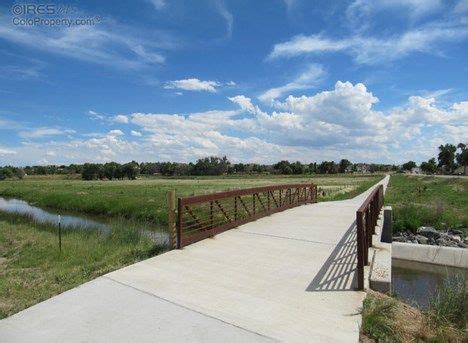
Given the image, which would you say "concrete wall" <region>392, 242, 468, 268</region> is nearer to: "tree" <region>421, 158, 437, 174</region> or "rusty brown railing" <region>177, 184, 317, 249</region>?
"rusty brown railing" <region>177, 184, 317, 249</region>

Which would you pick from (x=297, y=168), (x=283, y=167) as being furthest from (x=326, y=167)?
(x=283, y=167)

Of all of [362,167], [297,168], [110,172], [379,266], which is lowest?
[379,266]

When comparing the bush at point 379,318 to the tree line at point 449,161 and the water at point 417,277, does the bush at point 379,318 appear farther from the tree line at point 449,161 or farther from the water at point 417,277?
the tree line at point 449,161

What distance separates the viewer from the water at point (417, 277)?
1155cm

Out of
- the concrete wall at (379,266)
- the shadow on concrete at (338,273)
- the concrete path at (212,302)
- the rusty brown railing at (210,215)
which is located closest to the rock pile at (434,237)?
the rusty brown railing at (210,215)

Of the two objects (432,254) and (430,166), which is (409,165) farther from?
(432,254)

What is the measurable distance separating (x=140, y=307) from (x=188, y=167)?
6090 inches

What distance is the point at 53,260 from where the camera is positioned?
1142cm

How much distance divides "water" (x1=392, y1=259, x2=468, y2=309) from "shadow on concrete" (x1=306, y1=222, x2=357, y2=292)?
3033 mm

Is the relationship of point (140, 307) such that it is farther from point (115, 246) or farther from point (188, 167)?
point (188, 167)

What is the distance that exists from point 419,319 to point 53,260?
9.72 metres

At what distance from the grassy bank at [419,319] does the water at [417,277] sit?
499cm

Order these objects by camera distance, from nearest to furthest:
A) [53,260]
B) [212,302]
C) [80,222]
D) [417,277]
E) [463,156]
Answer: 1. [212,302]
2. [53,260]
3. [417,277]
4. [80,222]
5. [463,156]

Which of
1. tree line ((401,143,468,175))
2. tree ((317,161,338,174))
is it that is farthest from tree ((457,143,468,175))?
tree ((317,161,338,174))
